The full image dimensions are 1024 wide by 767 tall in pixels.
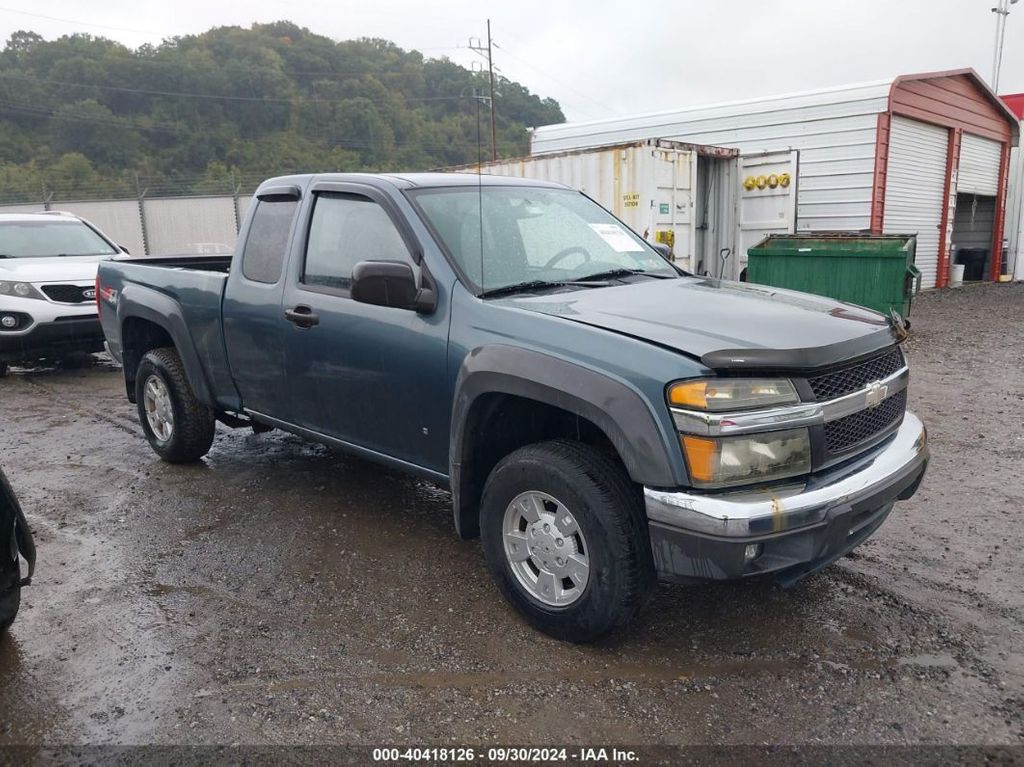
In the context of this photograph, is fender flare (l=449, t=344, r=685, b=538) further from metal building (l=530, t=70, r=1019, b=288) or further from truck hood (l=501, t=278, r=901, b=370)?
metal building (l=530, t=70, r=1019, b=288)

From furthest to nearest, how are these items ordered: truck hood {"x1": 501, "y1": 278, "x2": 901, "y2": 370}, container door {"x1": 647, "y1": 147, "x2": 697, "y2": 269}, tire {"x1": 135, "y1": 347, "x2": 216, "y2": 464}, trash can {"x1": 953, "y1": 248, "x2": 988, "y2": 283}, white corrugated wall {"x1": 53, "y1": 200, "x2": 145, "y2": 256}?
trash can {"x1": 953, "y1": 248, "x2": 988, "y2": 283} < white corrugated wall {"x1": 53, "y1": 200, "x2": 145, "y2": 256} < container door {"x1": 647, "y1": 147, "x2": 697, "y2": 269} < tire {"x1": 135, "y1": 347, "x2": 216, "y2": 464} < truck hood {"x1": 501, "y1": 278, "x2": 901, "y2": 370}

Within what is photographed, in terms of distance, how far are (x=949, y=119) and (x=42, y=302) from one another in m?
17.3

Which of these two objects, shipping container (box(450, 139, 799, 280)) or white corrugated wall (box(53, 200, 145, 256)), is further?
white corrugated wall (box(53, 200, 145, 256))

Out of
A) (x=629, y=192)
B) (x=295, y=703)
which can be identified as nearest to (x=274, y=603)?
(x=295, y=703)

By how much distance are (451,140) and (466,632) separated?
749cm

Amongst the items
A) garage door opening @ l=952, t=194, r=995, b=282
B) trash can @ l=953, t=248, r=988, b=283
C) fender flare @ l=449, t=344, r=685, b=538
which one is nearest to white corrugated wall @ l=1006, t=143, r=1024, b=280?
garage door opening @ l=952, t=194, r=995, b=282

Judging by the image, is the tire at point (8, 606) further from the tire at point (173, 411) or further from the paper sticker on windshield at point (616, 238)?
the paper sticker on windshield at point (616, 238)

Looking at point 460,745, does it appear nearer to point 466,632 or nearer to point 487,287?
point 466,632

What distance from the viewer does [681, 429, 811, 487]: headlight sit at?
2584 mm

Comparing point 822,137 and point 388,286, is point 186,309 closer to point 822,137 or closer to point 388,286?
point 388,286

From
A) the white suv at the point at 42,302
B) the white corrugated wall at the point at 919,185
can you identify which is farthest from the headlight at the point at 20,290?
the white corrugated wall at the point at 919,185

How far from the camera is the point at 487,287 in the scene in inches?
134

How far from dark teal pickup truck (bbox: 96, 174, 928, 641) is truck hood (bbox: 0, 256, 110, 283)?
468 centimetres

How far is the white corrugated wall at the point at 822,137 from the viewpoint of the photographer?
47.6ft
